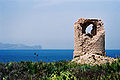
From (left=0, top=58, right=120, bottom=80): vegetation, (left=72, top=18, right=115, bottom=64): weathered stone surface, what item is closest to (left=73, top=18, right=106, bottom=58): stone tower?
(left=72, top=18, right=115, bottom=64): weathered stone surface

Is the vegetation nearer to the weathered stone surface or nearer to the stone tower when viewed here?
the weathered stone surface

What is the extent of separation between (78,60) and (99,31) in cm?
433

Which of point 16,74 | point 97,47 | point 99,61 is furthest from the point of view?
point 97,47

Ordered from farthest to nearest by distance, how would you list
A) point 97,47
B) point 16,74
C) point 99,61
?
1. point 97,47
2. point 99,61
3. point 16,74

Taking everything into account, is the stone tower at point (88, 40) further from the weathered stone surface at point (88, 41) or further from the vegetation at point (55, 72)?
the vegetation at point (55, 72)

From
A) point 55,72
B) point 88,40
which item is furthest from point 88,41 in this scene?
point 55,72

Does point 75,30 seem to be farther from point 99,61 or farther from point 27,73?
point 27,73

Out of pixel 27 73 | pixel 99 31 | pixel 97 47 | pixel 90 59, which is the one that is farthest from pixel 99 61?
pixel 27 73

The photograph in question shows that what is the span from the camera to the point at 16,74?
36.4 ft

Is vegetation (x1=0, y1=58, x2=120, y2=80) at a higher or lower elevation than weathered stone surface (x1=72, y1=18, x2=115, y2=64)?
lower

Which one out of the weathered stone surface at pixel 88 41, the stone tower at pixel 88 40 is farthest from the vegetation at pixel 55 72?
the stone tower at pixel 88 40

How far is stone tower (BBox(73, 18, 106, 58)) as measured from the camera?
1875 cm

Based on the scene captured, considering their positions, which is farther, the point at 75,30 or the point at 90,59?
the point at 75,30

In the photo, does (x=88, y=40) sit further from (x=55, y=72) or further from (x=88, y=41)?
(x=55, y=72)
